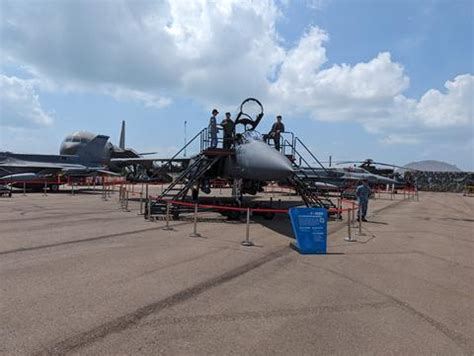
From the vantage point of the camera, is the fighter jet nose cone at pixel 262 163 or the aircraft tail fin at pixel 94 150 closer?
the fighter jet nose cone at pixel 262 163

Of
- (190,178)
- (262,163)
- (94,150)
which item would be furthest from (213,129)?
(94,150)

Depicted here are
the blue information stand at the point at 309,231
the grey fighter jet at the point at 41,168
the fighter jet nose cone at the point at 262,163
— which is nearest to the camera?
the blue information stand at the point at 309,231

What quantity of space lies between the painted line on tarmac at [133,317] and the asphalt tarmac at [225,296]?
1 cm

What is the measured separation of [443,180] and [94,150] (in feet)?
166

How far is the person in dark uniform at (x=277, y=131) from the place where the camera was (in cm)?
1574

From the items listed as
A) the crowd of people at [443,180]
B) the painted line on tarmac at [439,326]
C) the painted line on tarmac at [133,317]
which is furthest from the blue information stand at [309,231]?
the crowd of people at [443,180]

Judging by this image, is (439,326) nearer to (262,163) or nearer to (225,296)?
(225,296)

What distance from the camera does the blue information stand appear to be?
8.66 meters

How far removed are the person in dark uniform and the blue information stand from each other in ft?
23.4

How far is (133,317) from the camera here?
446cm

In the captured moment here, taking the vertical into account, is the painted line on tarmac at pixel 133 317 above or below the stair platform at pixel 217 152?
below

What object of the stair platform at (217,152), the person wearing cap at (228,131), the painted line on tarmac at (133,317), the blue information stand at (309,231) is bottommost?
the painted line on tarmac at (133,317)

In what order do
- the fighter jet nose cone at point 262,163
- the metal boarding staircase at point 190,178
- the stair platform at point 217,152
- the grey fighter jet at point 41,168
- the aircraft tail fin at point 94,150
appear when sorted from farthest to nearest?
the aircraft tail fin at point 94,150 < the grey fighter jet at point 41,168 < the stair platform at point 217,152 < the metal boarding staircase at point 190,178 < the fighter jet nose cone at point 262,163

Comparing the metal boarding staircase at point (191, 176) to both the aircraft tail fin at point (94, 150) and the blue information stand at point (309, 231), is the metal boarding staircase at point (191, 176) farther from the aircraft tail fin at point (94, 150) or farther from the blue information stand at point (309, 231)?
the aircraft tail fin at point (94, 150)
